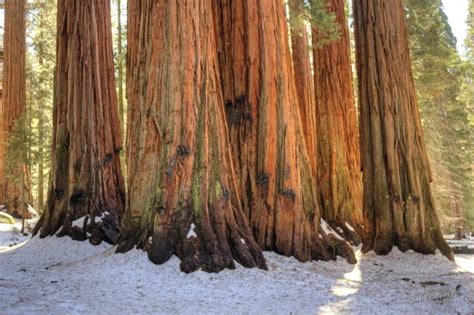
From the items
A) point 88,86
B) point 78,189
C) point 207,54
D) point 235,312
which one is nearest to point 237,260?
point 235,312

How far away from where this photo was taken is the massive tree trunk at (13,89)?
47.3 feet

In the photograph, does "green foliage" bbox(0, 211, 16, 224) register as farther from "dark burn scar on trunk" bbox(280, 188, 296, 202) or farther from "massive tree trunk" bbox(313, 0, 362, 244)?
"dark burn scar on trunk" bbox(280, 188, 296, 202)

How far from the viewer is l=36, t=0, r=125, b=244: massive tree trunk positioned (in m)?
8.23

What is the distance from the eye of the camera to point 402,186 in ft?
25.4

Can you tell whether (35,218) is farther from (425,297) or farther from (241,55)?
(425,297)

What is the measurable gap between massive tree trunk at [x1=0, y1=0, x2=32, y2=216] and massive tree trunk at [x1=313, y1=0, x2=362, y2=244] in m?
8.01

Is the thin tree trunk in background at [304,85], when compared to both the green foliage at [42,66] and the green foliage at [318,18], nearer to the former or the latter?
the green foliage at [318,18]

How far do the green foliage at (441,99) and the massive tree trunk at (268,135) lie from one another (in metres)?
8.42

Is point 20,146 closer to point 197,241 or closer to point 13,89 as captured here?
point 13,89

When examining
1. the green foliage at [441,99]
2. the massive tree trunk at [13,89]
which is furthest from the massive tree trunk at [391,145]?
the massive tree trunk at [13,89]

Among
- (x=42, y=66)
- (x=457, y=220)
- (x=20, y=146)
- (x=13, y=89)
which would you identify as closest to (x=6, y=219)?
(x=20, y=146)

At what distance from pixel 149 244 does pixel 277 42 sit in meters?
3.45

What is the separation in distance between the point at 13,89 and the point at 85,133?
7957mm

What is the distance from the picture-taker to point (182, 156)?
5227 mm
